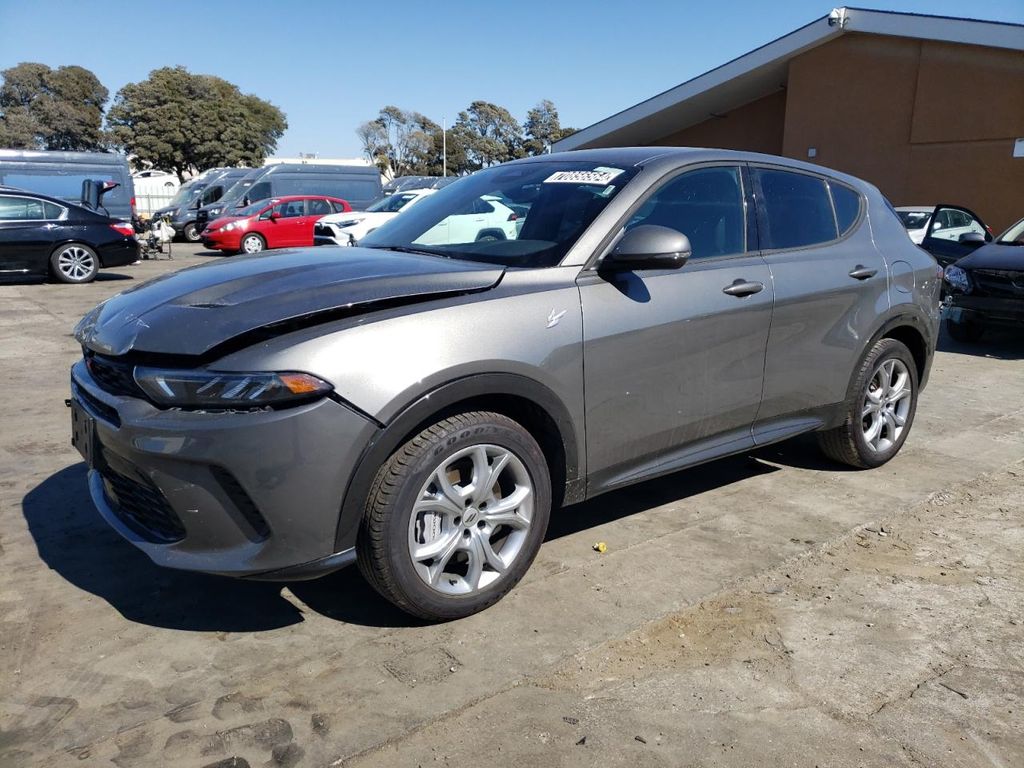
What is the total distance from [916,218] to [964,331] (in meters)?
4.10

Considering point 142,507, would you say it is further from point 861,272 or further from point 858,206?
point 858,206

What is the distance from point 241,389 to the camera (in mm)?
2439

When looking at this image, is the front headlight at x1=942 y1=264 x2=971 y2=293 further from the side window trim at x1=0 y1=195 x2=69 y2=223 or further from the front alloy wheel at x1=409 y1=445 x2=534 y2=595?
the side window trim at x1=0 y1=195 x2=69 y2=223

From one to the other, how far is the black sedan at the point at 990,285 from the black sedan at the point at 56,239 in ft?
42.1

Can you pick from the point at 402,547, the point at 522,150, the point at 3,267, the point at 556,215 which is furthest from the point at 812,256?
the point at 522,150

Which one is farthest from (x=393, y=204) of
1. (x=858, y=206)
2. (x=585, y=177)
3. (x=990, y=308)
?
(x=585, y=177)

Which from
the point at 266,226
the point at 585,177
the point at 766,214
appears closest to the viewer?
the point at 585,177

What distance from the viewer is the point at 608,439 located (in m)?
3.21

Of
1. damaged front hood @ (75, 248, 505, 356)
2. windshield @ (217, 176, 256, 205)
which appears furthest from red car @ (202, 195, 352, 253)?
damaged front hood @ (75, 248, 505, 356)

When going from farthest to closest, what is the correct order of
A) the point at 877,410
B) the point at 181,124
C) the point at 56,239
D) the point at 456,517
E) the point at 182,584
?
the point at 181,124, the point at 56,239, the point at 877,410, the point at 182,584, the point at 456,517

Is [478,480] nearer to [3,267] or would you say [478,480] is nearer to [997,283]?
[997,283]

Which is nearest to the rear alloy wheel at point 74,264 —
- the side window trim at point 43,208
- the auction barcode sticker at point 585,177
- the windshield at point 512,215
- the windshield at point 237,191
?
the side window trim at point 43,208

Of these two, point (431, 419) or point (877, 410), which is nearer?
point (431, 419)

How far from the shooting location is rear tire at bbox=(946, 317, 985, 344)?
9.16m
